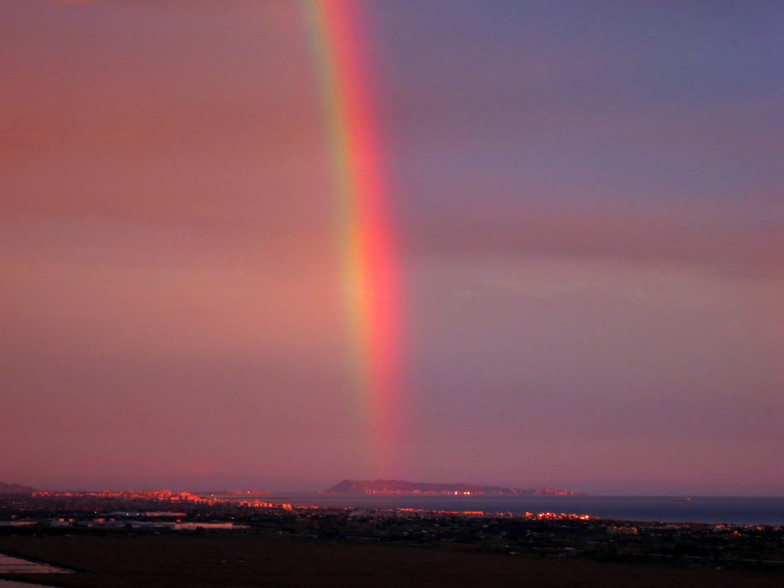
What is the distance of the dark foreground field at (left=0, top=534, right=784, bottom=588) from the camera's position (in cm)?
5694

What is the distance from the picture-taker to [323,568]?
6525cm

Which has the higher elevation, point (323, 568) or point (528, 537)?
point (528, 537)

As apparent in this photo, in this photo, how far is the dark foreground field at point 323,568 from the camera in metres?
56.9

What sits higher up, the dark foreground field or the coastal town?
the coastal town

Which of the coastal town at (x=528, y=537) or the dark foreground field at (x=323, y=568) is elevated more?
the coastal town at (x=528, y=537)

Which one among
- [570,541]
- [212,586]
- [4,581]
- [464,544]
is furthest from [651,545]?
[4,581]

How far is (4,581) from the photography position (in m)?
57.2

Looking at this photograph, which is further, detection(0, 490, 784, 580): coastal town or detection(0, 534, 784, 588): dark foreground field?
detection(0, 490, 784, 580): coastal town

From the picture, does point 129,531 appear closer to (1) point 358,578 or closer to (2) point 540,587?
(1) point 358,578

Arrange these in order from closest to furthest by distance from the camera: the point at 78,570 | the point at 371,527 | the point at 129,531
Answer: the point at 78,570, the point at 129,531, the point at 371,527

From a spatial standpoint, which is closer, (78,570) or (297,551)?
(78,570)

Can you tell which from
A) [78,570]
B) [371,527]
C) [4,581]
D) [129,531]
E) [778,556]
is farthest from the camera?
[371,527]

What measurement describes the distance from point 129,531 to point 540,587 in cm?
6398

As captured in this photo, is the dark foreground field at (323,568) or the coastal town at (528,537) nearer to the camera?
the dark foreground field at (323,568)
